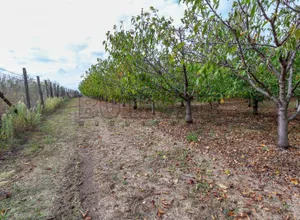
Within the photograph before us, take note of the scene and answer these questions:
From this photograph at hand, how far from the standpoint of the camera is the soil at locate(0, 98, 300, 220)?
1855 millimetres

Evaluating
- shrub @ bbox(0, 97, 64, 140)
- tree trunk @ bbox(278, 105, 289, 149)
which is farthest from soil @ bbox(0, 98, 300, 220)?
shrub @ bbox(0, 97, 64, 140)

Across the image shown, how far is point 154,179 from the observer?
98.0 inches

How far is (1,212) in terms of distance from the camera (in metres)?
1.86

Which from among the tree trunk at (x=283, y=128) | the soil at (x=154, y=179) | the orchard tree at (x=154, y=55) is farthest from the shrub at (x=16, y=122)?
the tree trunk at (x=283, y=128)

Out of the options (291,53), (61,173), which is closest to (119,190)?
(61,173)

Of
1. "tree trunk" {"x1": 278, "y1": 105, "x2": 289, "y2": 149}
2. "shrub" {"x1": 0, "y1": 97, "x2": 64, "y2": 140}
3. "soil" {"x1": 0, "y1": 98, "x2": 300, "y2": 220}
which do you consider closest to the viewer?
"soil" {"x1": 0, "y1": 98, "x2": 300, "y2": 220}

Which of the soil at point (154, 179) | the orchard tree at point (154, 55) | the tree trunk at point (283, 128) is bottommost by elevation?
the soil at point (154, 179)

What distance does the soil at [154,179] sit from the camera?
6.09 ft

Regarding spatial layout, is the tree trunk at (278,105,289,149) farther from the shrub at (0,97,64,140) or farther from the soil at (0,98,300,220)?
the shrub at (0,97,64,140)

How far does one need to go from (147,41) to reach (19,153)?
413 centimetres

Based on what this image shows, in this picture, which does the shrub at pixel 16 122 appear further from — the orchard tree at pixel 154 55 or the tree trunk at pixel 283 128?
the tree trunk at pixel 283 128

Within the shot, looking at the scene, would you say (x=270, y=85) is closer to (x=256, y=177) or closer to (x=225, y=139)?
(x=225, y=139)

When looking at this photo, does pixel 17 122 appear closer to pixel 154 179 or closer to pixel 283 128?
pixel 154 179

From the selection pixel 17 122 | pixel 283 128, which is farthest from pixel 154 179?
pixel 17 122
